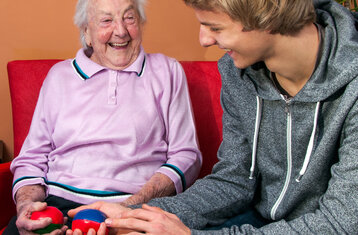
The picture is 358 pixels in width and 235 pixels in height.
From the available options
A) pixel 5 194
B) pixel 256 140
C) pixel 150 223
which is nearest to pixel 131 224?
pixel 150 223

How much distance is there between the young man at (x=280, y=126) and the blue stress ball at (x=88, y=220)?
0.04 m

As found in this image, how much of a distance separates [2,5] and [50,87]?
0.72 meters

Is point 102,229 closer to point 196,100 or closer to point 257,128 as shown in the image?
→ point 257,128

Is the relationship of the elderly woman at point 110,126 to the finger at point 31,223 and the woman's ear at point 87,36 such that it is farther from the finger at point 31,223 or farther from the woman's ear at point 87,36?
the finger at point 31,223

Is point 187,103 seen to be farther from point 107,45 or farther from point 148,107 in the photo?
point 107,45

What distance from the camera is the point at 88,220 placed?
3.80ft

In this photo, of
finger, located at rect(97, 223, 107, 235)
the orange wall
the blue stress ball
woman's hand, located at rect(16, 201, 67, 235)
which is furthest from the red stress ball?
the orange wall

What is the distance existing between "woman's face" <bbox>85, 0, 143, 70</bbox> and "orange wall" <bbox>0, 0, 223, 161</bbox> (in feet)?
1.76

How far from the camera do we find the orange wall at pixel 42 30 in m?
2.21

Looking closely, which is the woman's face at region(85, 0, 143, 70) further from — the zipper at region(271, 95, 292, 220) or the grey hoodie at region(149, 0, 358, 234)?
the zipper at region(271, 95, 292, 220)

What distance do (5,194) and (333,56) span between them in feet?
4.51

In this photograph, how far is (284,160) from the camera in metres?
1.28

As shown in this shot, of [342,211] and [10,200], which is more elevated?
[342,211]

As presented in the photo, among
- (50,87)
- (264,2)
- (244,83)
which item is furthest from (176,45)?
(264,2)
